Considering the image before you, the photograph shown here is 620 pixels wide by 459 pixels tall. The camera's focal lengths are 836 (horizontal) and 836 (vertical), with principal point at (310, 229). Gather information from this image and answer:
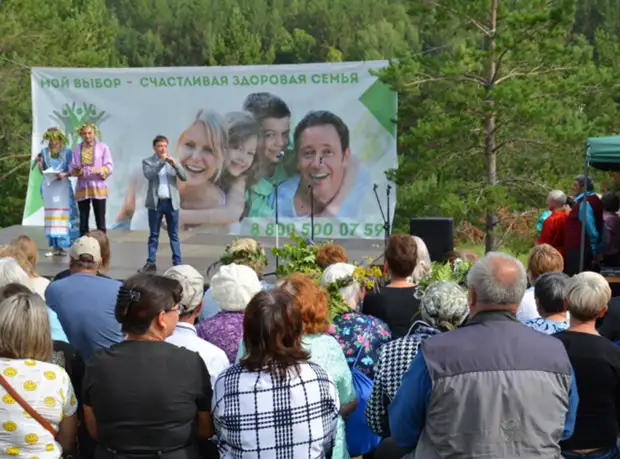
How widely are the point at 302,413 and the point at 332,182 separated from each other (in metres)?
7.47

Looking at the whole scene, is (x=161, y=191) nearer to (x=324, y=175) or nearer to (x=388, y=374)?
(x=324, y=175)

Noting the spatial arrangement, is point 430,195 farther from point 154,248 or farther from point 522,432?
point 522,432

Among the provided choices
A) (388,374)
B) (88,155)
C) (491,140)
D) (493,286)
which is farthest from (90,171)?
(493,286)

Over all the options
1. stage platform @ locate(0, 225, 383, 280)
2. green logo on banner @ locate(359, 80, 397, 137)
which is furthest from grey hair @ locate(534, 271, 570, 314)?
green logo on banner @ locate(359, 80, 397, 137)

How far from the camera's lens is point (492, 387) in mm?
2268

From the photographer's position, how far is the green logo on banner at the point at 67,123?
10539mm

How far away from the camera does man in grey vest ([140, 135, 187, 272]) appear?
26.2ft

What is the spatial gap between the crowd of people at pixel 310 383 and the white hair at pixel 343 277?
1.92 feet

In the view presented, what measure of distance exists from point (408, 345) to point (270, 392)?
556mm

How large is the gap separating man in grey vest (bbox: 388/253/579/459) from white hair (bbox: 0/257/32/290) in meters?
2.05

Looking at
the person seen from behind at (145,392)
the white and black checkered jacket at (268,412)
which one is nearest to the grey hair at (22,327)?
the person seen from behind at (145,392)

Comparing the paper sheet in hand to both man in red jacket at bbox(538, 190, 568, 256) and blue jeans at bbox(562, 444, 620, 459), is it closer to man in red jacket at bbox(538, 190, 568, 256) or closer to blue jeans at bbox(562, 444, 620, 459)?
man in red jacket at bbox(538, 190, 568, 256)

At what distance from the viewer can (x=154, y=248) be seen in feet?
26.7

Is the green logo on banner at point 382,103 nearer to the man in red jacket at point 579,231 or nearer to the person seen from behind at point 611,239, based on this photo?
the man in red jacket at point 579,231
